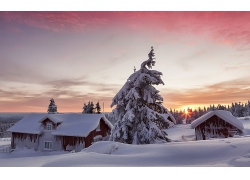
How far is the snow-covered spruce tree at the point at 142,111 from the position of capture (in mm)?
12992

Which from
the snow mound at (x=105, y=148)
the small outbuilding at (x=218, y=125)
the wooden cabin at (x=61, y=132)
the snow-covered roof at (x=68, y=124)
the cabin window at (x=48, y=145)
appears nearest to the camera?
the snow mound at (x=105, y=148)

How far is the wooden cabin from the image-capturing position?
20.0m

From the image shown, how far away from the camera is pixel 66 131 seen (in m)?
20.4

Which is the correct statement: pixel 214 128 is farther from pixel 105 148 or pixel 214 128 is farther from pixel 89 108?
pixel 89 108

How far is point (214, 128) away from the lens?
565 inches

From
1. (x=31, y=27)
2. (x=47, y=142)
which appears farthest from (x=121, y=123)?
(x=47, y=142)

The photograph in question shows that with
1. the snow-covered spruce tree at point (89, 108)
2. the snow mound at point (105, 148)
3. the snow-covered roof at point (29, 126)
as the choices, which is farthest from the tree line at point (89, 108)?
the snow mound at point (105, 148)

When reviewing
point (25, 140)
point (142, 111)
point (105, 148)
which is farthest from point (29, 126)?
point (105, 148)

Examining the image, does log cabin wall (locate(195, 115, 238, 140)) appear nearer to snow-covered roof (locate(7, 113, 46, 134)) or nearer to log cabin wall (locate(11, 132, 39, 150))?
snow-covered roof (locate(7, 113, 46, 134))

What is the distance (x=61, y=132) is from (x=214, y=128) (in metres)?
16.8

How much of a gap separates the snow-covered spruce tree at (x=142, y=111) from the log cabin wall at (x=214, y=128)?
3544mm

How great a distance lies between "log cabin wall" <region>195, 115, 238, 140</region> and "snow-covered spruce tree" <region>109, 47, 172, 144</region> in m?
3.54

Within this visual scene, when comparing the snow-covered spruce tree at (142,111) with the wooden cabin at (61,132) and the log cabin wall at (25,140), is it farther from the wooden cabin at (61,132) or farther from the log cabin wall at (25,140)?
the log cabin wall at (25,140)

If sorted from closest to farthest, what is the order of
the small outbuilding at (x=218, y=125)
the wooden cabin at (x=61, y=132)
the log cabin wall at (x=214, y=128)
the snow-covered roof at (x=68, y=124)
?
1. the small outbuilding at (x=218, y=125)
2. the log cabin wall at (x=214, y=128)
3. the wooden cabin at (x=61, y=132)
4. the snow-covered roof at (x=68, y=124)
